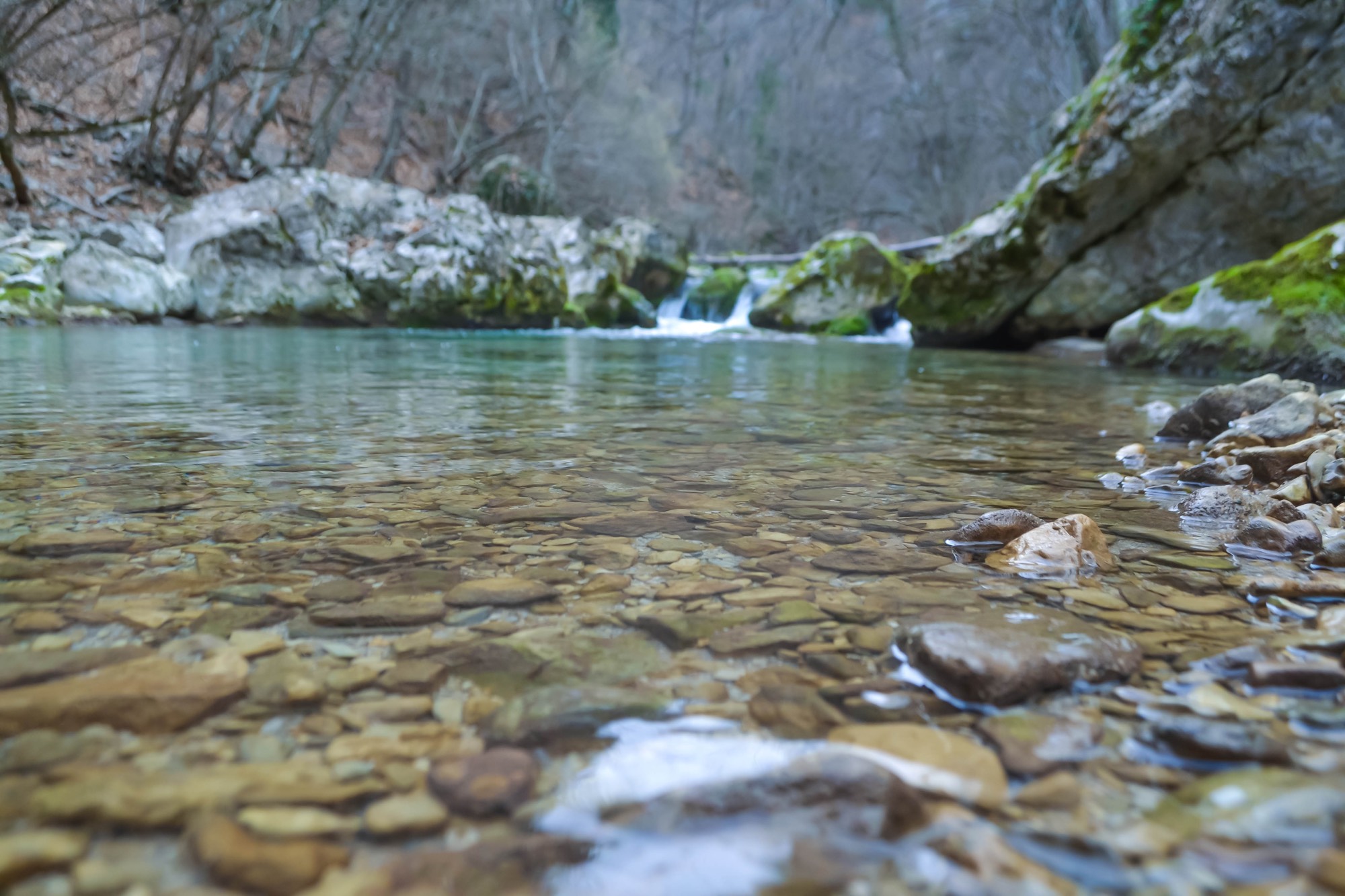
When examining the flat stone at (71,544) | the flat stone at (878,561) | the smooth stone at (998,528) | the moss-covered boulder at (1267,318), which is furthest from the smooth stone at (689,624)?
the moss-covered boulder at (1267,318)

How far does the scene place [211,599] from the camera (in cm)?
134

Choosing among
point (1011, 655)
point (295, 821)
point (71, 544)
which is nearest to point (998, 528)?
point (1011, 655)

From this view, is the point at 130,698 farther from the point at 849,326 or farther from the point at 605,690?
the point at 849,326

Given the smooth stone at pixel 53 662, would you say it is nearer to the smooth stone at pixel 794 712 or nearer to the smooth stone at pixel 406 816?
the smooth stone at pixel 406 816

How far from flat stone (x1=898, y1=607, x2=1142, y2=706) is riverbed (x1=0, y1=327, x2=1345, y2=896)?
0.02 m

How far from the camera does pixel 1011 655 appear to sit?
110cm

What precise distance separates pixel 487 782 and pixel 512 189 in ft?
67.3

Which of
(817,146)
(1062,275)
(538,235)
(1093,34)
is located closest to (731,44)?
(817,146)

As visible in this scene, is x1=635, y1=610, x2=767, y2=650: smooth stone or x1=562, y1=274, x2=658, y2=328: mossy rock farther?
x1=562, y1=274, x2=658, y2=328: mossy rock

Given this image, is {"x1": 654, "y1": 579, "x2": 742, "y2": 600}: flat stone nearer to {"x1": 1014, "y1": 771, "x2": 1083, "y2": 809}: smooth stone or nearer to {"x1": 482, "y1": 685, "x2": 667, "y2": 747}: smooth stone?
{"x1": 482, "y1": 685, "x2": 667, "y2": 747}: smooth stone

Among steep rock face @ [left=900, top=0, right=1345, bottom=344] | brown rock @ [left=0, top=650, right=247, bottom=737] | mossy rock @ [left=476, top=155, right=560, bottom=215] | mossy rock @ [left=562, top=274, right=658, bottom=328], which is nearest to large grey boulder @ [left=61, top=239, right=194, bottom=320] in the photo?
mossy rock @ [left=562, top=274, right=658, bottom=328]

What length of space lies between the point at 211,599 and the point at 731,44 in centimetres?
3781

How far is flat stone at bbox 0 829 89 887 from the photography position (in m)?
0.69

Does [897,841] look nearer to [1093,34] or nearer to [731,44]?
[1093,34]
